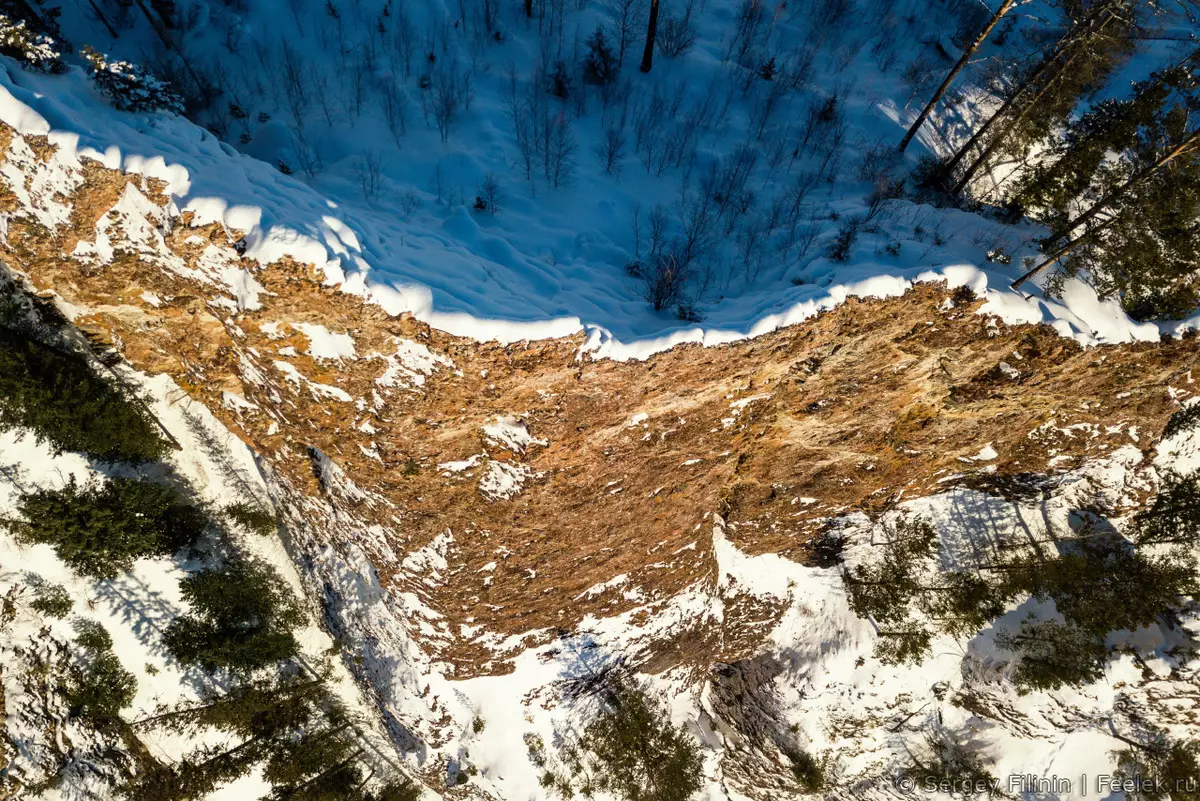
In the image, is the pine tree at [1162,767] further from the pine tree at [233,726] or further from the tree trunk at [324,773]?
the pine tree at [233,726]

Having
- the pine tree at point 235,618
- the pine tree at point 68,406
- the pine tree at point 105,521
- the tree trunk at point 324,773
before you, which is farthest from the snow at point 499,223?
the tree trunk at point 324,773

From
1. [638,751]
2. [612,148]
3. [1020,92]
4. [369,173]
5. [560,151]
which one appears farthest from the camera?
[638,751]

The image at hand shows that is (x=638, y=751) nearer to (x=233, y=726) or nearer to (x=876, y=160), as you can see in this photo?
(x=233, y=726)

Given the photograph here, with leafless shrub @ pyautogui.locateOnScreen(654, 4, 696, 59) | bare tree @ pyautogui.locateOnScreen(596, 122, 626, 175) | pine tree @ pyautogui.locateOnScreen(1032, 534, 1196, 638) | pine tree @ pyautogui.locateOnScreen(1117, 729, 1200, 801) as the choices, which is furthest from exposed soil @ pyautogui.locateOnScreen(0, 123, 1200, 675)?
pine tree @ pyautogui.locateOnScreen(1117, 729, 1200, 801)

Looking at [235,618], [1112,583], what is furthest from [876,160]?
[235,618]

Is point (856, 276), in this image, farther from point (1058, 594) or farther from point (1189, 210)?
point (1058, 594)

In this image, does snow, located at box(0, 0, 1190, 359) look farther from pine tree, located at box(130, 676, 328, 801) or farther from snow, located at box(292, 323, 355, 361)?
pine tree, located at box(130, 676, 328, 801)
